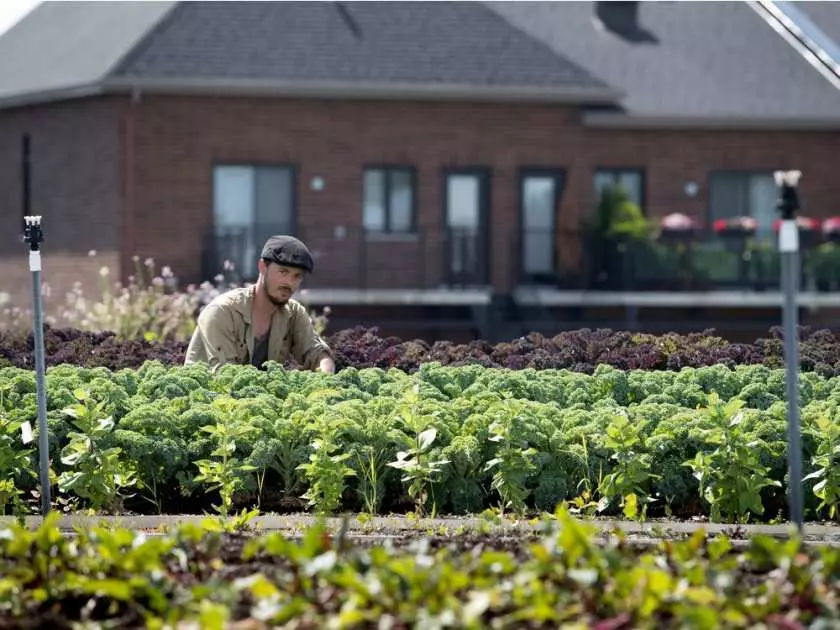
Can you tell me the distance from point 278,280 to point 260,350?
592 mm

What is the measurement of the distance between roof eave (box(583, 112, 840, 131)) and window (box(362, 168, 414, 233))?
3.18 meters

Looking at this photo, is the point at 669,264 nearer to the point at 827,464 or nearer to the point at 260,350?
the point at 260,350

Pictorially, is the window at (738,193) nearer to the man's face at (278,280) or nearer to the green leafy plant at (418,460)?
the man's face at (278,280)

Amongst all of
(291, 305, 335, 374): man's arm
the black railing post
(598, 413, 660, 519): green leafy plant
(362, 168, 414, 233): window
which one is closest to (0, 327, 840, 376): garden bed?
(291, 305, 335, 374): man's arm

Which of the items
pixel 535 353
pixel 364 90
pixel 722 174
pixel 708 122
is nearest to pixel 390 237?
pixel 364 90

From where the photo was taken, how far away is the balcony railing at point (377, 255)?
2906 centimetres

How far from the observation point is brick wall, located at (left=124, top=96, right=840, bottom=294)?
2952 cm

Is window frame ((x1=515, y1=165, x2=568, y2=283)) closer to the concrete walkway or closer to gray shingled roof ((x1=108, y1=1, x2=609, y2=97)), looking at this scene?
gray shingled roof ((x1=108, y1=1, x2=609, y2=97))

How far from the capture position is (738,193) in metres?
32.4

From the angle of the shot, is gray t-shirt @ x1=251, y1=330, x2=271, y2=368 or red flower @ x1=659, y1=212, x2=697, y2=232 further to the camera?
A: red flower @ x1=659, y1=212, x2=697, y2=232

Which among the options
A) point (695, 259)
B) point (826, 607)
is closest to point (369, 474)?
point (826, 607)

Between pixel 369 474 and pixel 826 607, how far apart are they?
356 centimetres

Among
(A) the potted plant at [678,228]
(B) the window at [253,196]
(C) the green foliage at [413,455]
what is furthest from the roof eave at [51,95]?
(C) the green foliage at [413,455]

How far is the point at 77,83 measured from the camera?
29.3m
